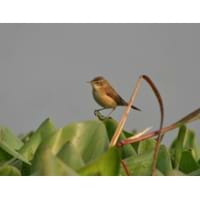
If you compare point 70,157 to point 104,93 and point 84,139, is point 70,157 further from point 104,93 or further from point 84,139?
point 104,93

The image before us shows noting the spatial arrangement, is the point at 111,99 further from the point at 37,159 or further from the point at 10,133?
the point at 37,159

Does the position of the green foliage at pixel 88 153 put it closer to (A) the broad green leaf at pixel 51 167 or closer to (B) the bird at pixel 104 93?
(A) the broad green leaf at pixel 51 167

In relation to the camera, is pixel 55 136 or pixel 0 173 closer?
pixel 0 173

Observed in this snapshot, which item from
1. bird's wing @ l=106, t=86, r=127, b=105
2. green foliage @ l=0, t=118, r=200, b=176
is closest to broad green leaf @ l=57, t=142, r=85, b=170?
green foliage @ l=0, t=118, r=200, b=176

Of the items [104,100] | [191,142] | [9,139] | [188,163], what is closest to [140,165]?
[188,163]

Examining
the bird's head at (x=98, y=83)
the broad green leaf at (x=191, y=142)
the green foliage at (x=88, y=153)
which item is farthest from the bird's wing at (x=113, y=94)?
the green foliage at (x=88, y=153)

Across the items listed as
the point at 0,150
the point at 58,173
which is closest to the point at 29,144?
the point at 0,150

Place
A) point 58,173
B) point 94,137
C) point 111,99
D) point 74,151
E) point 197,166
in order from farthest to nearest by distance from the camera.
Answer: point 111,99 → point 197,166 → point 94,137 → point 74,151 → point 58,173

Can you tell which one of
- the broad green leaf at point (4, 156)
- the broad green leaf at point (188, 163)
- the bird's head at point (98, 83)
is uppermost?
the bird's head at point (98, 83)
